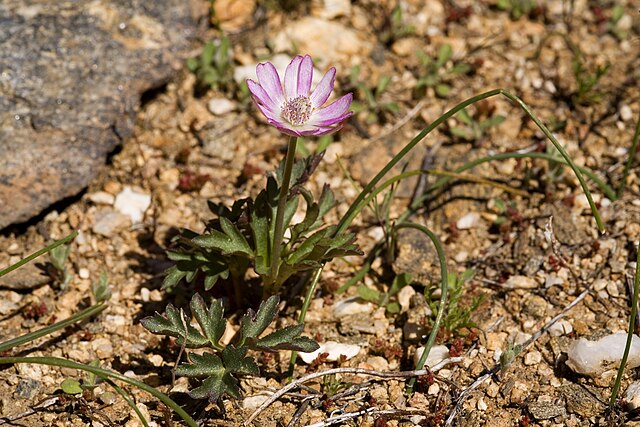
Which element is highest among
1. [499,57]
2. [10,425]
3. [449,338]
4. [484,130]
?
[499,57]

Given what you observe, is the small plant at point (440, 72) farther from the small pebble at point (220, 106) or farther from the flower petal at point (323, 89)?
→ the flower petal at point (323, 89)

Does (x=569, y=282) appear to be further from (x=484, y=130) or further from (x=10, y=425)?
(x=10, y=425)

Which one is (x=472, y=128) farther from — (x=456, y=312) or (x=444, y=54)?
(x=456, y=312)

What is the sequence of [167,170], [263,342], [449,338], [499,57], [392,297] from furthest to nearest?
[499,57] < [167,170] < [392,297] < [449,338] < [263,342]

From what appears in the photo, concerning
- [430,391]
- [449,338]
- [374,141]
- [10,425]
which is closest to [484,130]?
[374,141]

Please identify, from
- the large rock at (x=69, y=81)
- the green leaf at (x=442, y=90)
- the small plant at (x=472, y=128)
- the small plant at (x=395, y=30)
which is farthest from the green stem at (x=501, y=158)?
the large rock at (x=69, y=81)

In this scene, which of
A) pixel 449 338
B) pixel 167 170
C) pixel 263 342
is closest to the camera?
pixel 263 342

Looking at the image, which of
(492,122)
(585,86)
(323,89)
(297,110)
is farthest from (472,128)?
(297,110)

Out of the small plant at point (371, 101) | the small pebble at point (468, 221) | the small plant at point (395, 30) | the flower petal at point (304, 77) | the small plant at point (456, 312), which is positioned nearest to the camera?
the flower petal at point (304, 77)
